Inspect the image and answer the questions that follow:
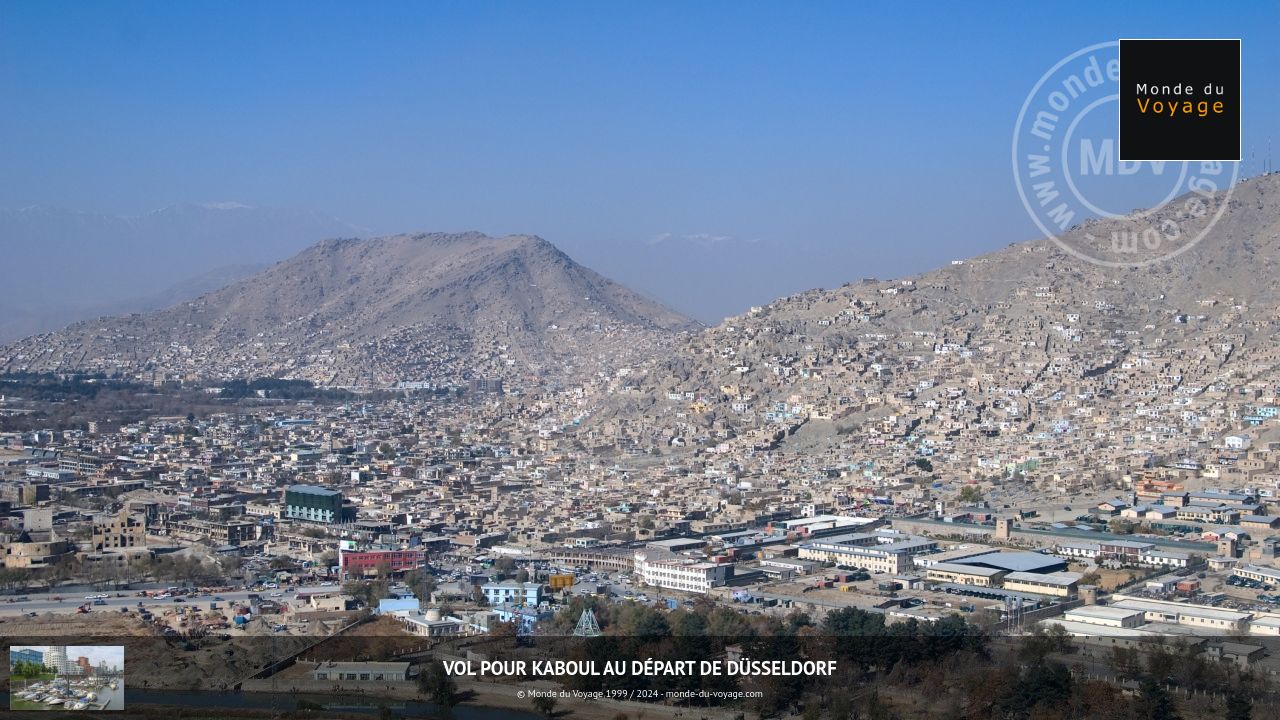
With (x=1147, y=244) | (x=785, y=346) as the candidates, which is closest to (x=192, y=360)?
(x=785, y=346)

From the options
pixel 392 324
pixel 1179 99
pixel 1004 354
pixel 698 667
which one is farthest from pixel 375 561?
pixel 392 324

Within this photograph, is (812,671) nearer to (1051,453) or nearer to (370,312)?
(1051,453)

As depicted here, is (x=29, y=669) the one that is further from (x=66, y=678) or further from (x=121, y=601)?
(x=121, y=601)

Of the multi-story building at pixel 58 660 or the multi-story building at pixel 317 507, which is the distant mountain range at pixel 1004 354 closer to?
the multi-story building at pixel 317 507

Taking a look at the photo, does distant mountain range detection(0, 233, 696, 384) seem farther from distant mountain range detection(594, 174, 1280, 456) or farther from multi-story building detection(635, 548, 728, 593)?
multi-story building detection(635, 548, 728, 593)

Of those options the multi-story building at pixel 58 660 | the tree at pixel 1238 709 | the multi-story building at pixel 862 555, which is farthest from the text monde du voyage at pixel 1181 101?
the multi-story building at pixel 58 660
